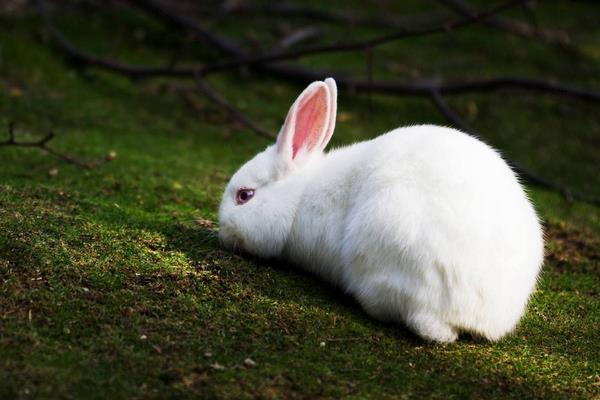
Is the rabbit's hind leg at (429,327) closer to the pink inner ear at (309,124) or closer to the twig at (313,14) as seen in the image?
the pink inner ear at (309,124)

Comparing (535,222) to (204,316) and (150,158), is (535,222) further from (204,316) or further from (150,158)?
(150,158)

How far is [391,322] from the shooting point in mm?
3641

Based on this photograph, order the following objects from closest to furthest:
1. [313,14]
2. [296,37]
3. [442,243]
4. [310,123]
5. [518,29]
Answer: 1. [442,243]
2. [310,123]
3. [518,29]
4. [296,37]
5. [313,14]

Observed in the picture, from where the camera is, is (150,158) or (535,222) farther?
(150,158)

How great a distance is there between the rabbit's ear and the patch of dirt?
175cm

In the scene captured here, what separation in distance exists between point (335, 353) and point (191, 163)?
3.28 meters

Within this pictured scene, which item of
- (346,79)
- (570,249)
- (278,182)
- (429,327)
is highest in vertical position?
(278,182)

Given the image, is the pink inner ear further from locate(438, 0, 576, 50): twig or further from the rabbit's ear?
locate(438, 0, 576, 50): twig

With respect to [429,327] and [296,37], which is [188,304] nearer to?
[429,327]

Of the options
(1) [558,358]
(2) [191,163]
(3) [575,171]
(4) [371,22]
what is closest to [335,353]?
(1) [558,358]

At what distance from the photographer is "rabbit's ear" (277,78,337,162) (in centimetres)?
421

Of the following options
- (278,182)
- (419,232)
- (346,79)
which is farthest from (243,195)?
(346,79)

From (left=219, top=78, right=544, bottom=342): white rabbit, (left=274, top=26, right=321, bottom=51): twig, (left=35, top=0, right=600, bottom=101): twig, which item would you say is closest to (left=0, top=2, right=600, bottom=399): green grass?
(left=219, top=78, right=544, bottom=342): white rabbit

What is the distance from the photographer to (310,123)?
4.32 metres
